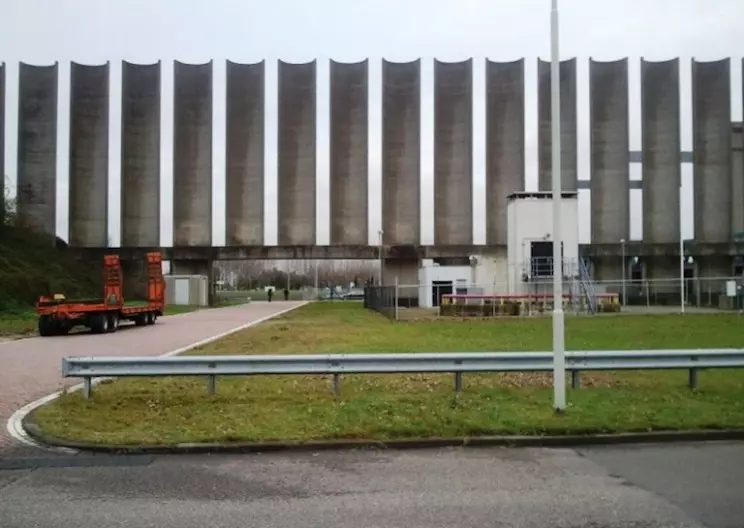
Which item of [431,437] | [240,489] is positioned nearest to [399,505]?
[240,489]

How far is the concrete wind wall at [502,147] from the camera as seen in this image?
58281 mm

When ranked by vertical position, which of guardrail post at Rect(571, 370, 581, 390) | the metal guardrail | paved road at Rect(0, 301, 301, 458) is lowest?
paved road at Rect(0, 301, 301, 458)

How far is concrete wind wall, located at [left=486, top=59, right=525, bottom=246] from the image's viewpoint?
A: 58281mm

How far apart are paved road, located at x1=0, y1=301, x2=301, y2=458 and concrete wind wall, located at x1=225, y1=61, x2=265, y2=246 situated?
28309 mm

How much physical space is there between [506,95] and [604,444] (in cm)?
5350

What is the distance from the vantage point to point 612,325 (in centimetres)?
2820

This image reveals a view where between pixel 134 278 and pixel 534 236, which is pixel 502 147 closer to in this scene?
pixel 534 236

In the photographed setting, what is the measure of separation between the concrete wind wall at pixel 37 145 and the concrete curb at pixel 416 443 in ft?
179

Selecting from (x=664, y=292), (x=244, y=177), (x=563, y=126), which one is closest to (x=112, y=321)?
(x=244, y=177)

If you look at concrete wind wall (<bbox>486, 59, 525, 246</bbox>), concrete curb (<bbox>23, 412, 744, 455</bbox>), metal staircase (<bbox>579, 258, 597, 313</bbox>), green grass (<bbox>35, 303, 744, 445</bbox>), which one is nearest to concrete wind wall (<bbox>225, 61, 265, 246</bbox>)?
concrete wind wall (<bbox>486, 59, 525, 246</bbox>)

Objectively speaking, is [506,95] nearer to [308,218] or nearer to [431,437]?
[308,218]

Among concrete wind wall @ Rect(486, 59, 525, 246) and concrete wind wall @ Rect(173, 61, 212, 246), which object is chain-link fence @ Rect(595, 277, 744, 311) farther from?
concrete wind wall @ Rect(173, 61, 212, 246)

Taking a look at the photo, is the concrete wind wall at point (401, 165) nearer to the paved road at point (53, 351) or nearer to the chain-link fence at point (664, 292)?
the chain-link fence at point (664, 292)

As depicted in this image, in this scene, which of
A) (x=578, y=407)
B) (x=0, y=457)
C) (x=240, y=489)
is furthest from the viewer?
(x=578, y=407)
